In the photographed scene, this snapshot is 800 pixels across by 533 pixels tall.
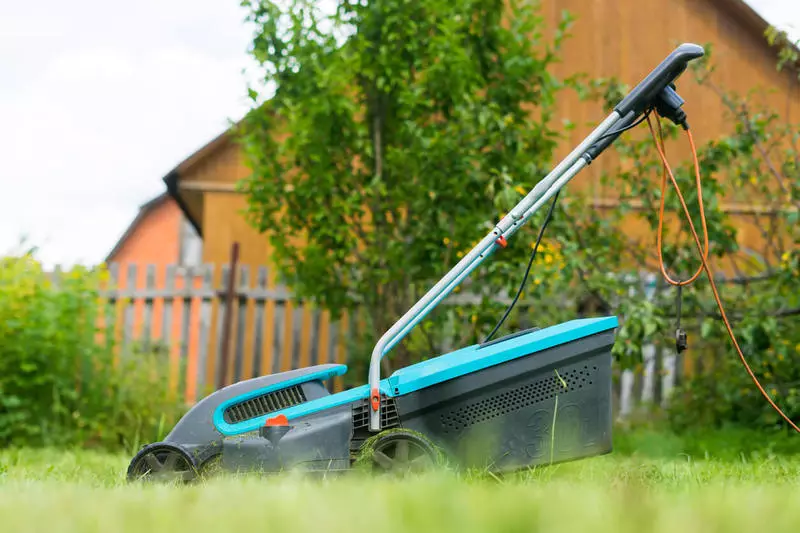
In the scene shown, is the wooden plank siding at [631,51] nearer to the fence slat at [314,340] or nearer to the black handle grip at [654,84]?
the fence slat at [314,340]

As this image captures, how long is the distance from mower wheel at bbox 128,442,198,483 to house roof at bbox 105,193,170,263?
1867 cm

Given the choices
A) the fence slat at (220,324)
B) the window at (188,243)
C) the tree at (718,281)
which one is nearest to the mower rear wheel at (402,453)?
the tree at (718,281)

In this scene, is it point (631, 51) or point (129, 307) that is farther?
point (631, 51)

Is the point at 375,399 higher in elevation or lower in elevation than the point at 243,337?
higher

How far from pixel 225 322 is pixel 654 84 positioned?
18.3 ft

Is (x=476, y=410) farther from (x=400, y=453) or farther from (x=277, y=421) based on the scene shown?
(x=277, y=421)

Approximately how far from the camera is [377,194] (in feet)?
19.2

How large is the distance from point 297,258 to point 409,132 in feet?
3.99

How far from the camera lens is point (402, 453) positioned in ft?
9.36

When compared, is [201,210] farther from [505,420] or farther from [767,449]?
[505,420]

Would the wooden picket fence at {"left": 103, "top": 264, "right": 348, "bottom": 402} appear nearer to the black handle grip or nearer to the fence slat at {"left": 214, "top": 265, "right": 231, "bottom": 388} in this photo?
the fence slat at {"left": 214, "top": 265, "right": 231, "bottom": 388}

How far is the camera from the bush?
6172 mm

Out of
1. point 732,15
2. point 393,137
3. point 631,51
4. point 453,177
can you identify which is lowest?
point 453,177

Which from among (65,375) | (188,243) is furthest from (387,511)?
(188,243)
